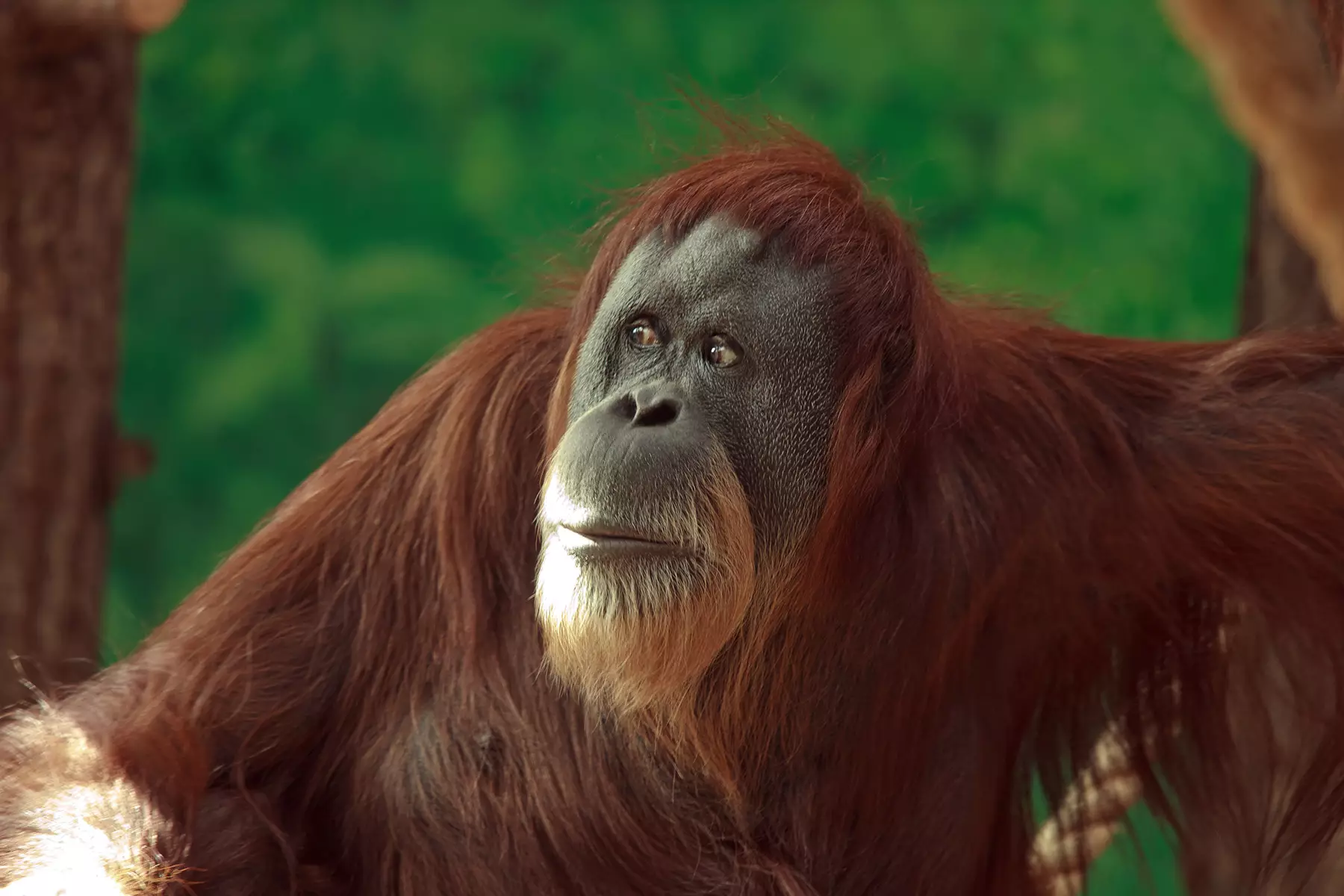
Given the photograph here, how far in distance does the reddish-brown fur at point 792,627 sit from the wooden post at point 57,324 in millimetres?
1092

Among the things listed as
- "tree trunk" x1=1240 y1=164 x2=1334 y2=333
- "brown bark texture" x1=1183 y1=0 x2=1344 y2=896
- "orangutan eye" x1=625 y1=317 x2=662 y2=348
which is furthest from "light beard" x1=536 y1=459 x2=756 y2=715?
"tree trunk" x1=1240 y1=164 x2=1334 y2=333

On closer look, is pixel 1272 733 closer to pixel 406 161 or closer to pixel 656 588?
pixel 656 588

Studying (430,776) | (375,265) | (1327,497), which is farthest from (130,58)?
(1327,497)

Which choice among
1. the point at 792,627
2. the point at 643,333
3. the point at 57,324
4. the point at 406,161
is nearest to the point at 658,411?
the point at 643,333

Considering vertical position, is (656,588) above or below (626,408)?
below

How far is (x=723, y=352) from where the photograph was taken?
234 centimetres

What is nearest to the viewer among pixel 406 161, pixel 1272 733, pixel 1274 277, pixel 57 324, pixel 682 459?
pixel 682 459

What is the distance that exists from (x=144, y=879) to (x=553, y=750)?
24.9 inches

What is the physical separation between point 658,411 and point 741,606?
0.31 metres

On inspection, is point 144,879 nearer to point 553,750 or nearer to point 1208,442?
point 553,750

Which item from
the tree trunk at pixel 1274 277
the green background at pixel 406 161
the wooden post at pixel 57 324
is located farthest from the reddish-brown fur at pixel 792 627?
the green background at pixel 406 161

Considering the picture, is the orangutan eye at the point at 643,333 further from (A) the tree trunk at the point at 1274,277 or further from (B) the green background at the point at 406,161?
(B) the green background at the point at 406,161

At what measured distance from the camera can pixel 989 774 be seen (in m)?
2.58

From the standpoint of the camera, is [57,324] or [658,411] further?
[57,324]
